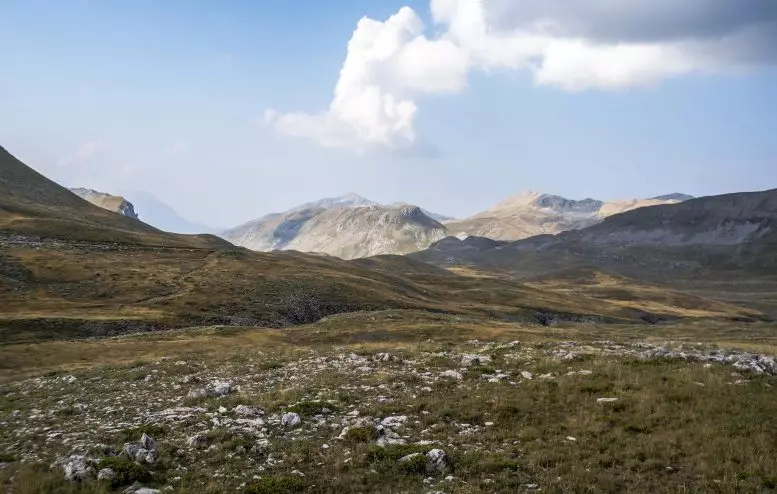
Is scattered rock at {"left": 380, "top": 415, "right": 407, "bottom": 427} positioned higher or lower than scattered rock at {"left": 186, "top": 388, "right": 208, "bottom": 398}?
higher

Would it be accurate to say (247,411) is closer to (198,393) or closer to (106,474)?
(198,393)

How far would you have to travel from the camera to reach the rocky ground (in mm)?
13383

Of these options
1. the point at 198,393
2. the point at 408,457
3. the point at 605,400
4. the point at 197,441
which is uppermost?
the point at 605,400

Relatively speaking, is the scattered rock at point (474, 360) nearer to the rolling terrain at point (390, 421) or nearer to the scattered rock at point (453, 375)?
the rolling terrain at point (390, 421)

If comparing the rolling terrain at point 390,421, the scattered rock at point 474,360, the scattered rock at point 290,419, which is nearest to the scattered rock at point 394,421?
the rolling terrain at point 390,421

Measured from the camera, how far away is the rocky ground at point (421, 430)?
43.9ft

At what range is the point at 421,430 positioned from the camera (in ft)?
56.6

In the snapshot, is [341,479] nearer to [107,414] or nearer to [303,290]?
[107,414]

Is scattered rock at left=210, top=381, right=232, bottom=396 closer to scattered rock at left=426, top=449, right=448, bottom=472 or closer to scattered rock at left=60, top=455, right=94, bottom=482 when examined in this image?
scattered rock at left=60, top=455, right=94, bottom=482

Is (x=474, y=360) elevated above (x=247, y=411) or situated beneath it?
elevated above

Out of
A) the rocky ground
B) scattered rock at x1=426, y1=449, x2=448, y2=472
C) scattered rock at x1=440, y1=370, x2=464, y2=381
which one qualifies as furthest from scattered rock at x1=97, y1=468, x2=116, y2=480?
scattered rock at x1=440, y1=370, x2=464, y2=381

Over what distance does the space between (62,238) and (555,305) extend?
12379 centimetres

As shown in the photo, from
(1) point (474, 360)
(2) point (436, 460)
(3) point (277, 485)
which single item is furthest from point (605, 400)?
(3) point (277, 485)

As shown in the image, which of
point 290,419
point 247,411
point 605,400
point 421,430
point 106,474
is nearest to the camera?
point 106,474
